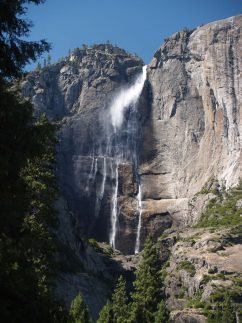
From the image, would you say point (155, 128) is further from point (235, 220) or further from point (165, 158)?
point (235, 220)

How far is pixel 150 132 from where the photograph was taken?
98562 millimetres

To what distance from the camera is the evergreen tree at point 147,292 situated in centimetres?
3985

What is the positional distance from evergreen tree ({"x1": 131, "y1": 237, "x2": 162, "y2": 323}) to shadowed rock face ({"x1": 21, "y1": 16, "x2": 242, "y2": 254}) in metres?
37.8

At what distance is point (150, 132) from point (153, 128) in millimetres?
1075

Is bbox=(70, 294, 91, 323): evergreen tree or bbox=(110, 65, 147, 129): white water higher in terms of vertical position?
bbox=(110, 65, 147, 129): white water

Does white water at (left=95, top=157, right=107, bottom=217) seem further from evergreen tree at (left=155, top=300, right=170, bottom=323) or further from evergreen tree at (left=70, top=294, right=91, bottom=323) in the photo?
evergreen tree at (left=155, top=300, right=170, bottom=323)

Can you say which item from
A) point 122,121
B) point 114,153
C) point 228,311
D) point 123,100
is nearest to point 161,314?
point 228,311

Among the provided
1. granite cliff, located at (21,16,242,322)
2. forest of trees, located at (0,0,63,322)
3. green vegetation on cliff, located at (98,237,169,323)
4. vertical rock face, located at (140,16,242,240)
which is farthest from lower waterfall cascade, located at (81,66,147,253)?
forest of trees, located at (0,0,63,322)

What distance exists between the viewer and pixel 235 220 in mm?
70562

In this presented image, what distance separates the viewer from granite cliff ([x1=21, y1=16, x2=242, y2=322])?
86.2 metres

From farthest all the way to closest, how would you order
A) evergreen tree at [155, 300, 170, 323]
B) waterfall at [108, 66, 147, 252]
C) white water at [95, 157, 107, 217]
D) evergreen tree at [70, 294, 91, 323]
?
1. waterfall at [108, 66, 147, 252]
2. white water at [95, 157, 107, 217]
3. evergreen tree at [155, 300, 170, 323]
4. evergreen tree at [70, 294, 91, 323]

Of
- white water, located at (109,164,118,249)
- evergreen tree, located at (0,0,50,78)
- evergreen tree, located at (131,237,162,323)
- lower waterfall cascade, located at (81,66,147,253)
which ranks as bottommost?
evergreen tree, located at (131,237,162,323)

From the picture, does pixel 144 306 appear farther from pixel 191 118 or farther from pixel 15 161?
→ pixel 191 118

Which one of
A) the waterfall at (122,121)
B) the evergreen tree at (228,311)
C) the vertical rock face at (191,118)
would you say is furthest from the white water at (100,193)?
the evergreen tree at (228,311)
